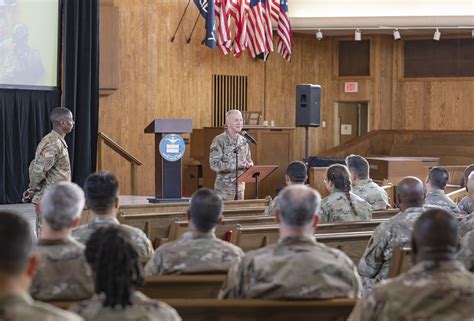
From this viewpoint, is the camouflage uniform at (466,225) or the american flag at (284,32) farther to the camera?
the american flag at (284,32)

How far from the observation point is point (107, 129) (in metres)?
14.9

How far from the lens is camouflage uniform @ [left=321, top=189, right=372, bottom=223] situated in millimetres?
7258

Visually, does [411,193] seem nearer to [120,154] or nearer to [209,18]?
[120,154]

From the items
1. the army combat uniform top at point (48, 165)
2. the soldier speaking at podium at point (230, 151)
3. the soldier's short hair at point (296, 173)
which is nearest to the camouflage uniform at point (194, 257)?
the soldier's short hair at point (296, 173)

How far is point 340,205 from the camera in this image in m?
7.28

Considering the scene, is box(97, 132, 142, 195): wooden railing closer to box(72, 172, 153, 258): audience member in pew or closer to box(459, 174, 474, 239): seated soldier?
box(459, 174, 474, 239): seated soldier

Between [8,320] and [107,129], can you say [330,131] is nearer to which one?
[107,129]

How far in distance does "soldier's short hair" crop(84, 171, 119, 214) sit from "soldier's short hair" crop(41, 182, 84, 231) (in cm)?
82

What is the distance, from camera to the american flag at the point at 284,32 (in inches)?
642

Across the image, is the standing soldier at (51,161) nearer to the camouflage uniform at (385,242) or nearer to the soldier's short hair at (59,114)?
the soldier's short hair at (59,114)

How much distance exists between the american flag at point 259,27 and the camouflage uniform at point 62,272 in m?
12.3

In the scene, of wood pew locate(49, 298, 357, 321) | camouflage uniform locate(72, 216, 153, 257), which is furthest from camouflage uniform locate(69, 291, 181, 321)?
camouflage uniform locate(72, 216, 153, 257)

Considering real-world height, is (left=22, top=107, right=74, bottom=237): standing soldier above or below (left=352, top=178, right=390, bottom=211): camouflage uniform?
above

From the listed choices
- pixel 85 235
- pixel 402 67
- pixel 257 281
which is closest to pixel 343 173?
pixel 85 235
